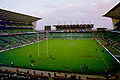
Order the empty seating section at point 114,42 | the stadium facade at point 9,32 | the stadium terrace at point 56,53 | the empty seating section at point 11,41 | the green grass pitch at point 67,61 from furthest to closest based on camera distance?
the stadium facade at point 9,32 → the empty seating section at point 11,41 → the empty seating section at point 114,42 → the green grass pitch at point 67,61 → the stadium terrace at point 56,53

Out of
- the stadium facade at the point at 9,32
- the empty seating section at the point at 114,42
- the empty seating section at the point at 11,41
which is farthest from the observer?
the stadium facade at the point at 9,32

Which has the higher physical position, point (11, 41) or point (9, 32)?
point (9, 32)

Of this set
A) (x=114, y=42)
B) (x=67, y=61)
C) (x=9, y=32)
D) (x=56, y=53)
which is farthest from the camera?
(x=9, y=32)

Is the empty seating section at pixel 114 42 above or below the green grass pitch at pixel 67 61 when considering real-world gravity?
above

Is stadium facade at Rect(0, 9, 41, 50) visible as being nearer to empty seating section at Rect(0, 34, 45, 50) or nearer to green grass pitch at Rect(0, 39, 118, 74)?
empty seating section at Rect(0, 34, 45, 50)

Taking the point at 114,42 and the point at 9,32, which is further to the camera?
the point at 9,32

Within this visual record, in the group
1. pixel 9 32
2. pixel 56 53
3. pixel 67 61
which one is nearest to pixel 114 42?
pixel 56 53

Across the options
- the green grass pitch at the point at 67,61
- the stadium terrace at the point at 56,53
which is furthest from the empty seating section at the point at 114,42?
the green grass pitch at the point at 67,61

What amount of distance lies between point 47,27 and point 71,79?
73546mm

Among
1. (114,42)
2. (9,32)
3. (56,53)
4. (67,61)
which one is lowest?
(67,61)

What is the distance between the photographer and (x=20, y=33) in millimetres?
48219

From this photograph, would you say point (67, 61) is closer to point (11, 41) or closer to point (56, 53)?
point (56, 53)

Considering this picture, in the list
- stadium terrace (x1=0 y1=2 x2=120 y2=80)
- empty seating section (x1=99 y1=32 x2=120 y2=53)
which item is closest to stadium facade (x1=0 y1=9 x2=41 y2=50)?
stadium terrace (x1=0 y1=2 x2=120 y2=80)

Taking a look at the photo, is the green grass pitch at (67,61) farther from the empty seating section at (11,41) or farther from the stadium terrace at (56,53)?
the empty seating section at (11,41)
